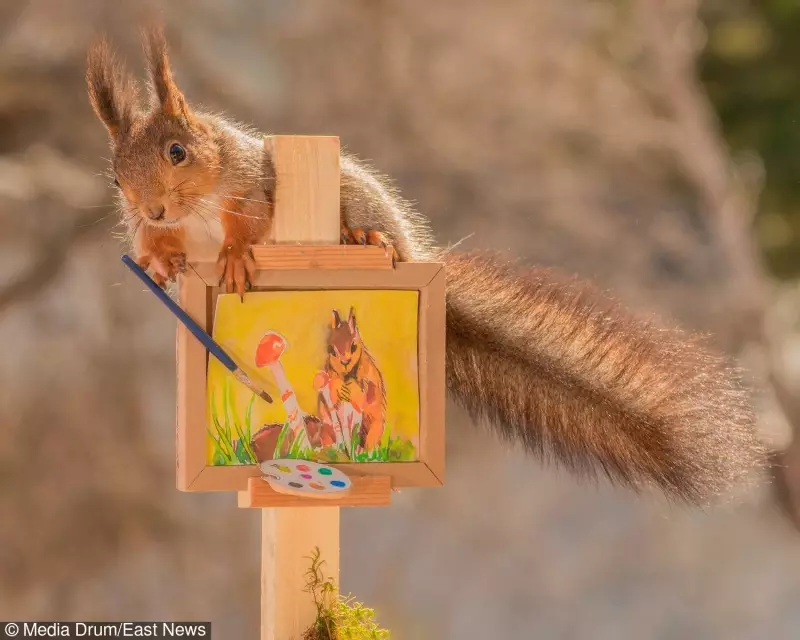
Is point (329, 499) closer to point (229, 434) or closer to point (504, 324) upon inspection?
point (229, 434)

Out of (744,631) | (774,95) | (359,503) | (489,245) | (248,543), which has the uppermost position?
(774,95)

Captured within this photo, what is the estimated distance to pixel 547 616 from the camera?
10.3 feet

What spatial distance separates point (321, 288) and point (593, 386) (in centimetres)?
41

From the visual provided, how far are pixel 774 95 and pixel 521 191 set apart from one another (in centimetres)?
100

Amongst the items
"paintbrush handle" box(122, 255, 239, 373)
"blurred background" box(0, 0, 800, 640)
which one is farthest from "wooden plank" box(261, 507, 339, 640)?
"blurred background" box(0, 0, 800, 640)

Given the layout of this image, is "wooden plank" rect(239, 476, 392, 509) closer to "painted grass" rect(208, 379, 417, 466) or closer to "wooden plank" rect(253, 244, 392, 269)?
"painted grass" rect(208, 379, 417, 466)

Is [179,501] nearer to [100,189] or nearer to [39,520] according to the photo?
[39,520]

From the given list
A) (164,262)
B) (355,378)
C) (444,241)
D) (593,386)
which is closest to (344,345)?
(355,378)

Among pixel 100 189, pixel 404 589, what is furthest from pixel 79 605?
pixel 100 189

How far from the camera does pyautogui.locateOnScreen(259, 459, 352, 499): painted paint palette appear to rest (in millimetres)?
1246

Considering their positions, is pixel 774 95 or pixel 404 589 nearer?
pixel 404 589

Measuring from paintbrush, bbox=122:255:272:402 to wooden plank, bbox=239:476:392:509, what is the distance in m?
0.11

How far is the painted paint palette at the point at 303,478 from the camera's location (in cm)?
125

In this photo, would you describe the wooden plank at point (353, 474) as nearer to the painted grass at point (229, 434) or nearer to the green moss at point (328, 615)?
the painted grass at point (229, 434)
